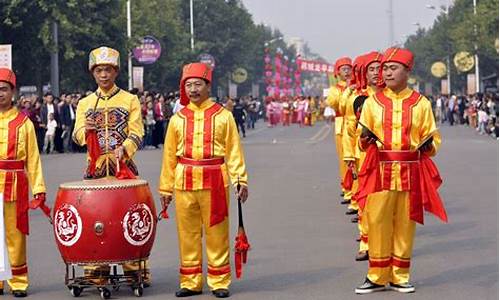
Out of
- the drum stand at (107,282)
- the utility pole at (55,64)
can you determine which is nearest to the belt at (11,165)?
the drum stand at (107,282)

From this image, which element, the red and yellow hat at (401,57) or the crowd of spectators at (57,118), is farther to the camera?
the crowd of spectators at (57,118)

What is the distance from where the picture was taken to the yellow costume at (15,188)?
10.6 meters

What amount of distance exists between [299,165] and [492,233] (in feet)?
44.3

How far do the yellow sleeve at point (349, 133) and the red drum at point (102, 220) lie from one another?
373 cm

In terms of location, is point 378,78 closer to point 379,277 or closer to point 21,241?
point 379,277

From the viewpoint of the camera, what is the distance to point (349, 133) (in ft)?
46.5

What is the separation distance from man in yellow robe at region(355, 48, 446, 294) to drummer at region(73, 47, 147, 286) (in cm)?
187

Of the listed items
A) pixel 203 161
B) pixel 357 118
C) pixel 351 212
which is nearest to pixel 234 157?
pixel 203 161

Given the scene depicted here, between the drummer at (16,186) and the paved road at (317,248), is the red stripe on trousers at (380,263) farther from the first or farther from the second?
the drummer at (16,186)

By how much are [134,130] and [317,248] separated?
324 centimetres

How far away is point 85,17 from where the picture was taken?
1681 inches

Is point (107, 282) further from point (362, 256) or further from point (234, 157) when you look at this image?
point (362, 256)

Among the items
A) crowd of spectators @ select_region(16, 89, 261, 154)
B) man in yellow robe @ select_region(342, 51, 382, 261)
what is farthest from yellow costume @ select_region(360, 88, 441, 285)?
crowd of spectators @ select_region(16, 89, 261, 154)

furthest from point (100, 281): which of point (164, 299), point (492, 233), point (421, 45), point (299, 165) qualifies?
point (421, 45)
